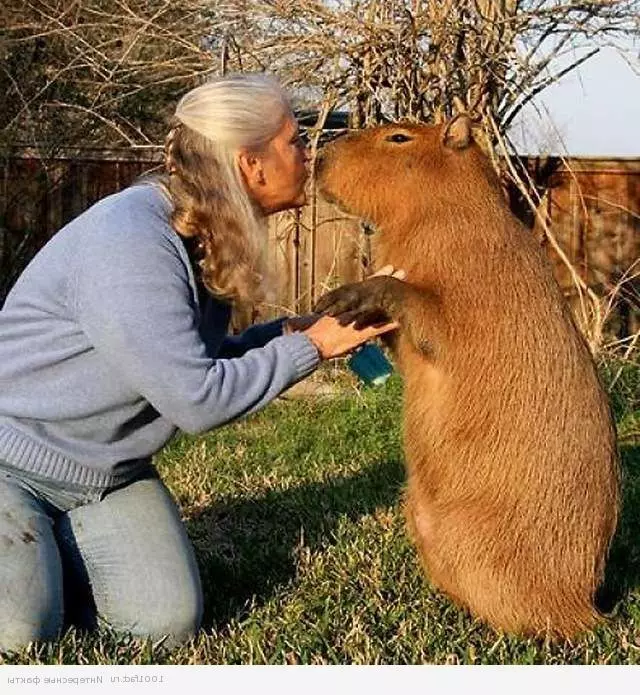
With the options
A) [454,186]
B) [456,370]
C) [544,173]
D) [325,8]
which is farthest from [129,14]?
[456,370]

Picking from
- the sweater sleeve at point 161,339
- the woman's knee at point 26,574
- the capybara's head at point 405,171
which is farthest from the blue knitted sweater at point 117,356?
the capybara's head at point 405,171

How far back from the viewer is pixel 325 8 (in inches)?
256

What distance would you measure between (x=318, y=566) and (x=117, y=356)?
3.53ft

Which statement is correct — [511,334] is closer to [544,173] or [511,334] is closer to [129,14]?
[129,14]

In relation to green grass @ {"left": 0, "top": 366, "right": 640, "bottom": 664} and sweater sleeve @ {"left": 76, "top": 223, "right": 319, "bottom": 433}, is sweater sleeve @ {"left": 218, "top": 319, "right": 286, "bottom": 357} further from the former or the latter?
green grass @ {"left": 0, "top": 366, "right": 640, "bottom": 664}

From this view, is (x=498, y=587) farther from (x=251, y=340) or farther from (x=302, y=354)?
(x=251, y=340)

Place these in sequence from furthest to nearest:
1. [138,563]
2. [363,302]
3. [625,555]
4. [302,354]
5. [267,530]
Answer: [267,530] → [625,555] → [138,563] → [363,302] → [302,354]

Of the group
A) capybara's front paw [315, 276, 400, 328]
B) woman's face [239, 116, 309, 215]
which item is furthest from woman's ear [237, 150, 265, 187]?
capybara's front paw [315, 276, 400, 328]

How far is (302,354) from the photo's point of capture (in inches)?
114

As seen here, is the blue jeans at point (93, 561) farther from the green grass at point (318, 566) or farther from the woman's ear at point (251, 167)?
the woman's ear at point (251, 167)

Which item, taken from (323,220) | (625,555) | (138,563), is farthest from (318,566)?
(323,220)

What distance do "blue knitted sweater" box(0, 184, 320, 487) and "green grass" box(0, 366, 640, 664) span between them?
0.48 meters

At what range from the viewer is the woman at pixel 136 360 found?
2777mm

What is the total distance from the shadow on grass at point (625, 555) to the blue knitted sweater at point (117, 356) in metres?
1.14
